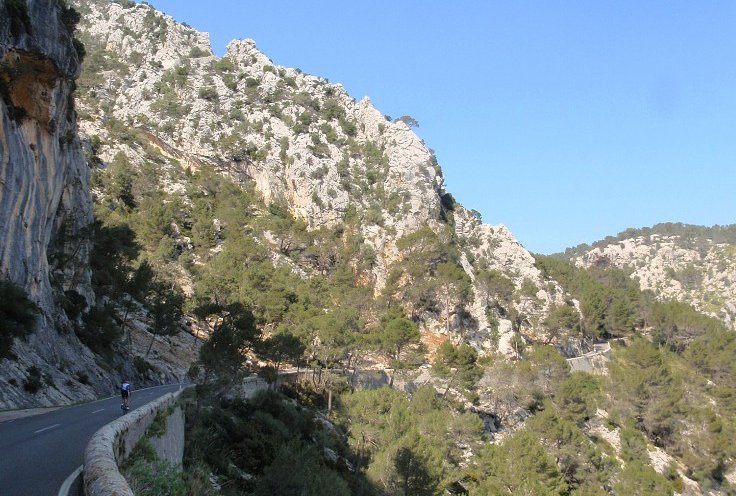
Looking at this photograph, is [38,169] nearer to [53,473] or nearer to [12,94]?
[12,94]

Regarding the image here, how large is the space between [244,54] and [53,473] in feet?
350

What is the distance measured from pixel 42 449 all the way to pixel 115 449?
331 cm

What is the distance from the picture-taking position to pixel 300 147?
84188 mm

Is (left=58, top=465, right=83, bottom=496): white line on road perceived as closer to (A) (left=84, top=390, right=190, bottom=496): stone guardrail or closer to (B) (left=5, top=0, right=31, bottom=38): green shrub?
(A) (left=84, top=390, right=190, bottom=496): stone guardrail

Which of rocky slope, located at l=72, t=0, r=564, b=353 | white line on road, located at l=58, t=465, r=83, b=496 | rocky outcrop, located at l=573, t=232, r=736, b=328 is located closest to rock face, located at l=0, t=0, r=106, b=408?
white line on road, located at l=58, t=465, r=83, b=496

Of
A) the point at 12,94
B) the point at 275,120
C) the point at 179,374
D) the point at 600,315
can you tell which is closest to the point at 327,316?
the point at 179,374

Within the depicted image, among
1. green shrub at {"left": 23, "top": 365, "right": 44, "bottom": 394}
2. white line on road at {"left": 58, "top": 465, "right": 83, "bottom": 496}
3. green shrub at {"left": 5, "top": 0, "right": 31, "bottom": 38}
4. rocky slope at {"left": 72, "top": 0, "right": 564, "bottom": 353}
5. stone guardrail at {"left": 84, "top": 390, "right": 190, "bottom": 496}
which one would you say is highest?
rocky slope at {"left": 72, "top": 0, "right": 564, "bottom": 353}

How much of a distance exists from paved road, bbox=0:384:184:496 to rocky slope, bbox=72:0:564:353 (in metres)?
55.9

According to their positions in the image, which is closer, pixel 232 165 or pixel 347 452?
pixel 347 452

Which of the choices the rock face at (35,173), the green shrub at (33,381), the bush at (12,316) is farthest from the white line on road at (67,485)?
the green shrub at (33,381)

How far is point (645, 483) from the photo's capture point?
137 feet

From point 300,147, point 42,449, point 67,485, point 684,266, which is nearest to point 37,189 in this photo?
point 42,449

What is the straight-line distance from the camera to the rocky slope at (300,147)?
3012 inches

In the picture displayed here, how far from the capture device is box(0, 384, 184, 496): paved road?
7.88 meters
